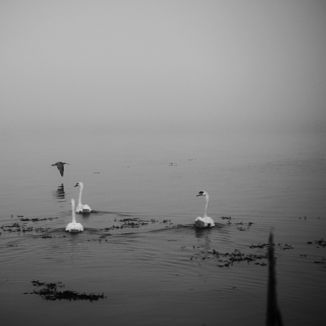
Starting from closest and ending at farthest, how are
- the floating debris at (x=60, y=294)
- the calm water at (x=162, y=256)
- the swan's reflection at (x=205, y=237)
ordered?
the calm water at (x=162, y=256)
the floating debris at (x=60, y=294)
the swan's reflection at (x=205, y=237)

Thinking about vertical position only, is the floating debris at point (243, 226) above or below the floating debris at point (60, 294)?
above

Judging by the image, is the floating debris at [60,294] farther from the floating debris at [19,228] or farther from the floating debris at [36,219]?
the floating debris at [36,219]

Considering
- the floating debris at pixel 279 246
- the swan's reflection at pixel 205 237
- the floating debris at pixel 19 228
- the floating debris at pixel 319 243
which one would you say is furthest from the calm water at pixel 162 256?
the floating debris at pixel 319 243

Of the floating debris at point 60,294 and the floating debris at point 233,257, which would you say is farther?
the floating debris at point 233,257

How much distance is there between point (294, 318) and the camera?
64.6 ft

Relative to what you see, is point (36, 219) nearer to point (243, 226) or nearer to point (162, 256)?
point (162, 256)

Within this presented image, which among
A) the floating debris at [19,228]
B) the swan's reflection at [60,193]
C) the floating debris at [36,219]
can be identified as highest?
the swan's reflection at [60,193]

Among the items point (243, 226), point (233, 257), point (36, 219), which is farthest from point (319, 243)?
point (36, 219)

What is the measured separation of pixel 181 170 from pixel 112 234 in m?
48.8

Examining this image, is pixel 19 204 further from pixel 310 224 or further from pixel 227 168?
pixel 227 168

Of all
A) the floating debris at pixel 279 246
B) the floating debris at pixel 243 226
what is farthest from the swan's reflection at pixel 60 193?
the floating debris at pixel 279 246

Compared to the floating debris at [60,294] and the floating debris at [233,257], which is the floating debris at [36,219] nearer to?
the floating debris at [233,257]

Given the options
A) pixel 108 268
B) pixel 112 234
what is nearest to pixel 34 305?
pixel 108 268

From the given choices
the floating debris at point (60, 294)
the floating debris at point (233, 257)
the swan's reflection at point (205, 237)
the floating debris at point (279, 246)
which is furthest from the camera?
the floating debris at point (279, 246)
